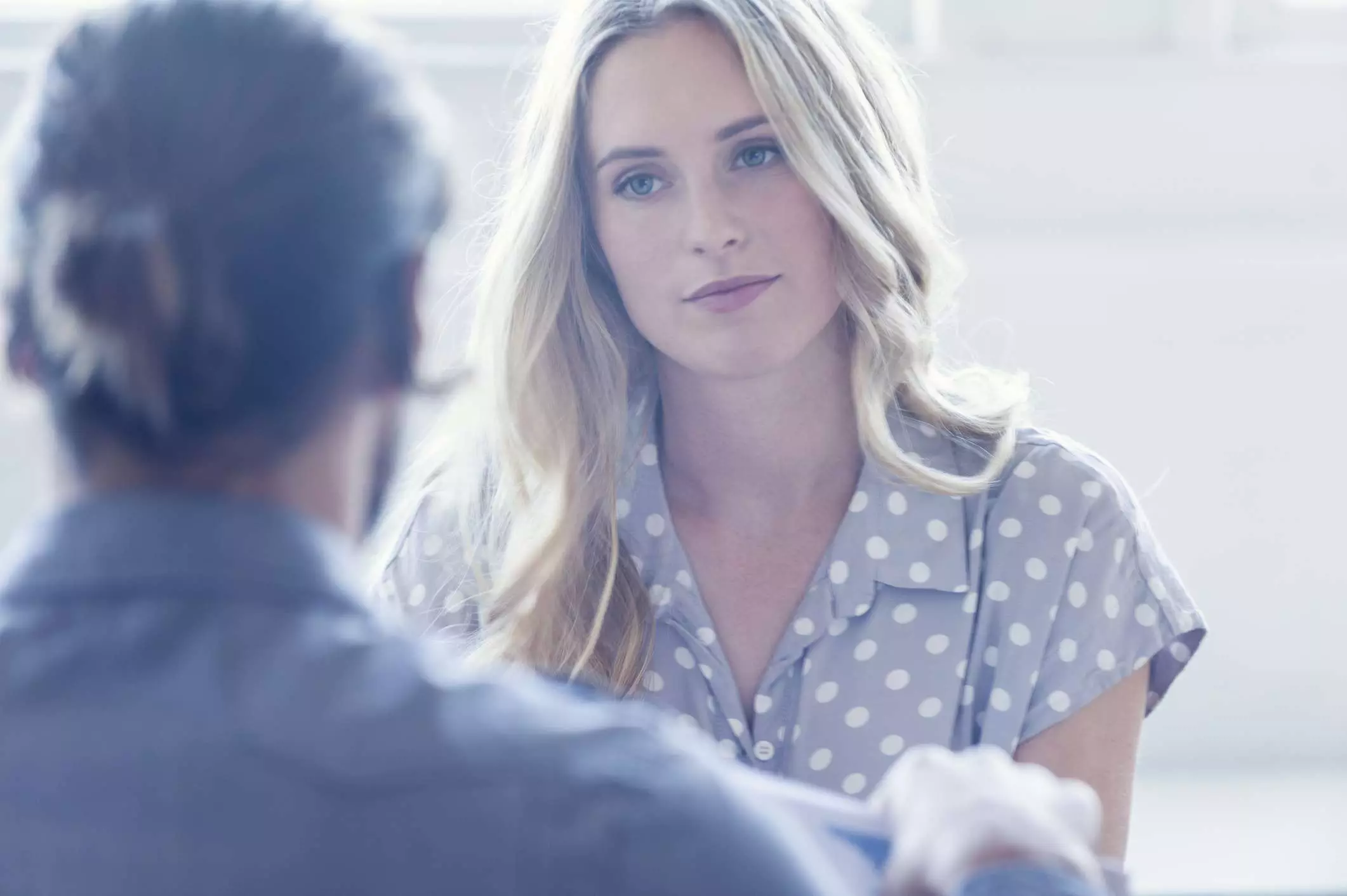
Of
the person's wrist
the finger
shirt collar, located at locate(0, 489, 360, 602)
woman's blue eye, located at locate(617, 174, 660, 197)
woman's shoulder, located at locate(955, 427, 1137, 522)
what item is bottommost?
the person's wrist

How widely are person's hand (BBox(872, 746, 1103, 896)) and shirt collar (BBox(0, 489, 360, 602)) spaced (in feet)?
0.90

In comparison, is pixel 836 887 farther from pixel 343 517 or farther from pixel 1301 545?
pixel 1301 545

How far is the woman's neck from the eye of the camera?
1605 millimetres

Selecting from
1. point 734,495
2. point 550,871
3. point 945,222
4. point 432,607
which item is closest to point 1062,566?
point 734,495

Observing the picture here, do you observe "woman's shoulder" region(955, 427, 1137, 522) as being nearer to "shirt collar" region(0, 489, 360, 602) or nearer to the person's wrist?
the person's wrist

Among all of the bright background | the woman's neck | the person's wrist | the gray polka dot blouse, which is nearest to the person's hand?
the person's wrist

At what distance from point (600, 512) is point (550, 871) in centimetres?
100

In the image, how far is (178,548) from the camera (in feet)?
2.02

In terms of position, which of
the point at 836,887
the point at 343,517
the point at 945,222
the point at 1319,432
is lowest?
the point at 836,887

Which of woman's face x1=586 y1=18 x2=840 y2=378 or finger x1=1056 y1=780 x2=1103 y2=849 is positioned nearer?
finger x1=1056 y1=780 x2=1103 y2=849

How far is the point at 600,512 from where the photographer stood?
62.6 inches

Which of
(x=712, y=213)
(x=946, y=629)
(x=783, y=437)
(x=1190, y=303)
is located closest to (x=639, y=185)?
(x=712, y=213)

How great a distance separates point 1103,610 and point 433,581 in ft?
2.12

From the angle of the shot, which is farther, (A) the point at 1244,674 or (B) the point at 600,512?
(A) the point at 1244,674
